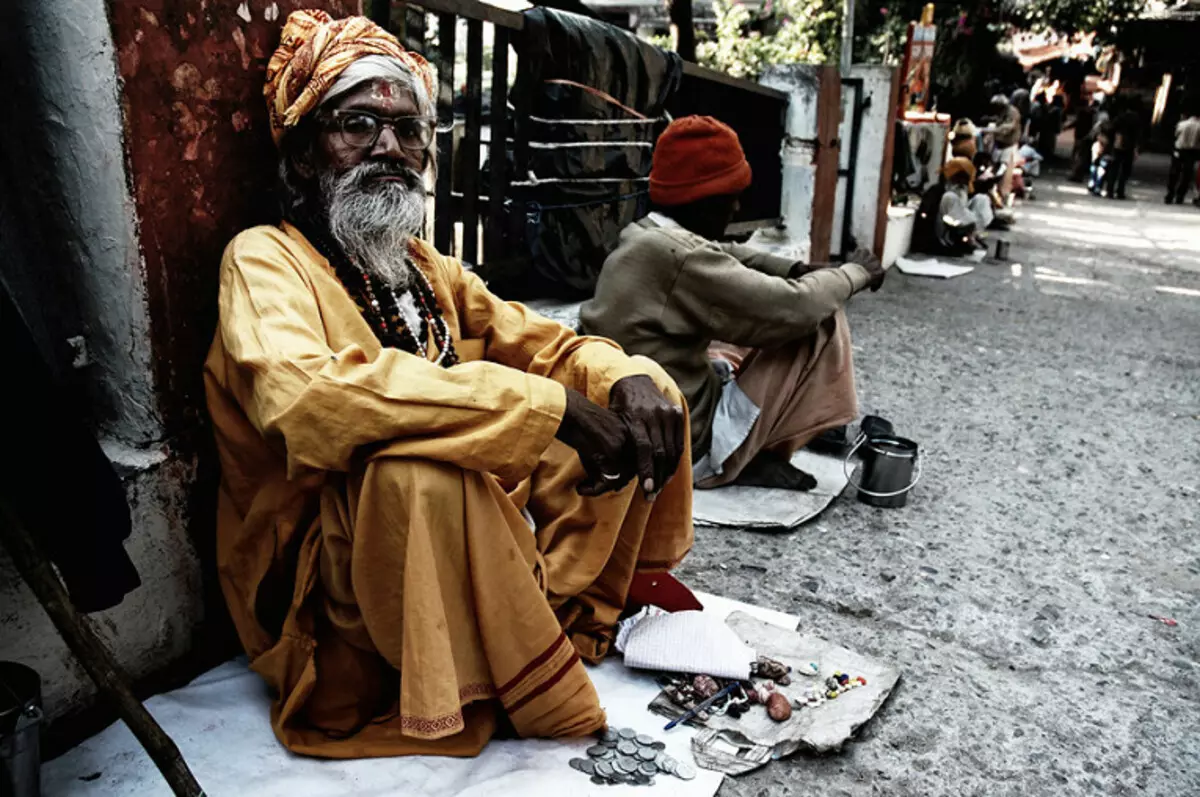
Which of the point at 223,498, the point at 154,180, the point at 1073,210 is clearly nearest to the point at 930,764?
the point at 223,498

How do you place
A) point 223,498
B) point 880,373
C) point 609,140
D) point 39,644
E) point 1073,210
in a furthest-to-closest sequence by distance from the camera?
point 1073,210, point 880,373, point 609,140, point 223,498, point 39,644

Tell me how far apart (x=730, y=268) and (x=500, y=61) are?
164 cm

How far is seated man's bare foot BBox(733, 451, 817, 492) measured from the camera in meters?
4.04

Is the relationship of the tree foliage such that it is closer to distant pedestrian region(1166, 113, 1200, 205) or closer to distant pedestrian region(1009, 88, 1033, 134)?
distant pedestrian region(1009, 88, 1033, 134)

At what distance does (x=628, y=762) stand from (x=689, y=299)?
1.93 m

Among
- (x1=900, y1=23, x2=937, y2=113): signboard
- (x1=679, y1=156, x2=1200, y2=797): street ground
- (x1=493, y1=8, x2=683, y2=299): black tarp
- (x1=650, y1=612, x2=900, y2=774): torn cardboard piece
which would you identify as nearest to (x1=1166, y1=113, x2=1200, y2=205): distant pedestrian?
(x1=900, y1=23, x2=937, y2=113): signboard

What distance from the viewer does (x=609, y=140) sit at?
5078mm

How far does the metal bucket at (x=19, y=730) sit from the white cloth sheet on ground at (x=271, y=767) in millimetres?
243

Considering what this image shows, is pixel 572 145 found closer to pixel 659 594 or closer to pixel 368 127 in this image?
pixel 368 127

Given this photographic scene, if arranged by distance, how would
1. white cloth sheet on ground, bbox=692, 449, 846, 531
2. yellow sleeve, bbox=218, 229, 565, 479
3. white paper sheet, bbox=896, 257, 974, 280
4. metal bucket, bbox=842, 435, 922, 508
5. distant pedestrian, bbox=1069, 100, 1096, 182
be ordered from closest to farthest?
yellow sleeve, bbox=218, 229, 565, 479 → white cloth sheet on ground, bbox=692, 449, 846, 531 → metal bucket, bbox=842, 435, 922, 508 → white paper sheet, bbox=896, 257, 974, 280 → distant pedestrian, bbox=1069, 100, 1096, 182

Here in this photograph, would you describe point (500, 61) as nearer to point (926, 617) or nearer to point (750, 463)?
point (750, 463)

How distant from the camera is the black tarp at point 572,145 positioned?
4605mm

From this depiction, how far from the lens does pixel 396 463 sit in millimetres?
1856

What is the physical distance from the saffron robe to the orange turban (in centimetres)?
29
